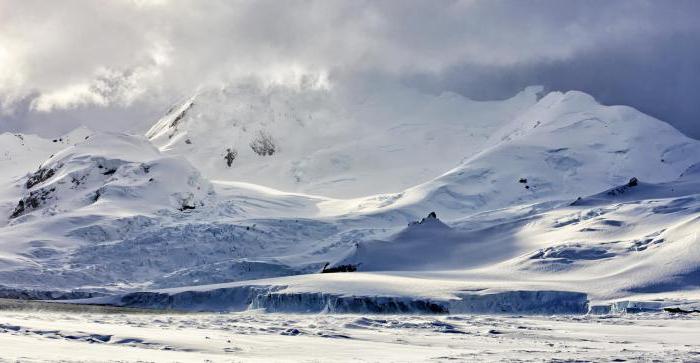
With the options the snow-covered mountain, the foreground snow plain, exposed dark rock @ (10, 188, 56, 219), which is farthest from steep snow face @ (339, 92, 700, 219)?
the foreground snow plain

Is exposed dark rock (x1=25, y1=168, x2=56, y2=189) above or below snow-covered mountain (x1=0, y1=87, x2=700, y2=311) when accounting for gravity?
above

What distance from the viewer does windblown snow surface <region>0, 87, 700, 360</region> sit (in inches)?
2527

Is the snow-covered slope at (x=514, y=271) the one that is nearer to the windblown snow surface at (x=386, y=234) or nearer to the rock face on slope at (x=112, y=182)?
the windblown snow surface at (x=386, y=234)

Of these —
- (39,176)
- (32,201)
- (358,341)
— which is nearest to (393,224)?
(32,201)

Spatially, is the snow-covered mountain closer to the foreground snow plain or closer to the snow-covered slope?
the snow-covered slope

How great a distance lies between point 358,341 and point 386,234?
252 ft

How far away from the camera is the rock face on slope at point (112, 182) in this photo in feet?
433

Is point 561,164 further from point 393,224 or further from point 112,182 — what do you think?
→ point 112,182

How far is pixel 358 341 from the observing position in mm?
36938

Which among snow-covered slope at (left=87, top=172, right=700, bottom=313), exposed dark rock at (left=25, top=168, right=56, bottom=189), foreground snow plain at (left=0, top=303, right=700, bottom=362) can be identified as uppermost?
exposed dark rock at (left=25, top=168, right=56, bottom=189)

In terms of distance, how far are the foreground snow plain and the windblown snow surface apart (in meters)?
0.51

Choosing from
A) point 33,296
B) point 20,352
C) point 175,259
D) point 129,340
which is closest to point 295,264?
point 175,259

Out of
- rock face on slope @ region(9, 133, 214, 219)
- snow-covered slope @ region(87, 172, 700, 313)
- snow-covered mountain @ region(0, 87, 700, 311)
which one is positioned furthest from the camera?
rock face on slope @ region(9, 133, 214, 219)

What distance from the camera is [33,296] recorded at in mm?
88688
